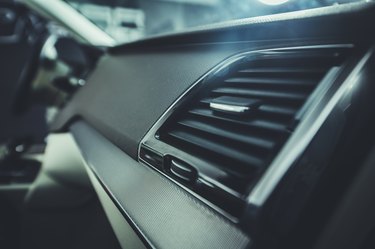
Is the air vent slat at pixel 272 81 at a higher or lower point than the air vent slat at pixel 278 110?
higher

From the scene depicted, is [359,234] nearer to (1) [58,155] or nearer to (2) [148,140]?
(2) [148,140]

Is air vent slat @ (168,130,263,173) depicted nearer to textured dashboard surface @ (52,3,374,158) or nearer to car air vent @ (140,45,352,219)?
car air vent @ (140,45,352,219)

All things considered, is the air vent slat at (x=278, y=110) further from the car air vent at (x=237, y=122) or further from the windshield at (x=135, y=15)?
the windshield at (x=135, y=15)

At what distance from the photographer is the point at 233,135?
1.58 ft

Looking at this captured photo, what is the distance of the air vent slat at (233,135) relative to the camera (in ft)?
1.38

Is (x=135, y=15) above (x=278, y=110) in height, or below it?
above

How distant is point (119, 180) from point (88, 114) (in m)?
0.47

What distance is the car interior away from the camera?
37 cm

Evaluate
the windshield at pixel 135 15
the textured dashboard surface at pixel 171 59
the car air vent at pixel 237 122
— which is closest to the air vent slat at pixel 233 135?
the car air vent at pixel 237 122

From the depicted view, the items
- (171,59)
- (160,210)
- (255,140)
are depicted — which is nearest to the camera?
(255,140)

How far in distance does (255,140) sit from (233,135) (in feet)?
0.16

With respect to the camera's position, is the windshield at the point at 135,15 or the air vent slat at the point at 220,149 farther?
the windshield at the point at 135,15

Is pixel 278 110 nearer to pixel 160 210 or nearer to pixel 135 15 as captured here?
pixel 160 210

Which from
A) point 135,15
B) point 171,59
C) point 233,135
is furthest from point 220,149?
point 135,15
